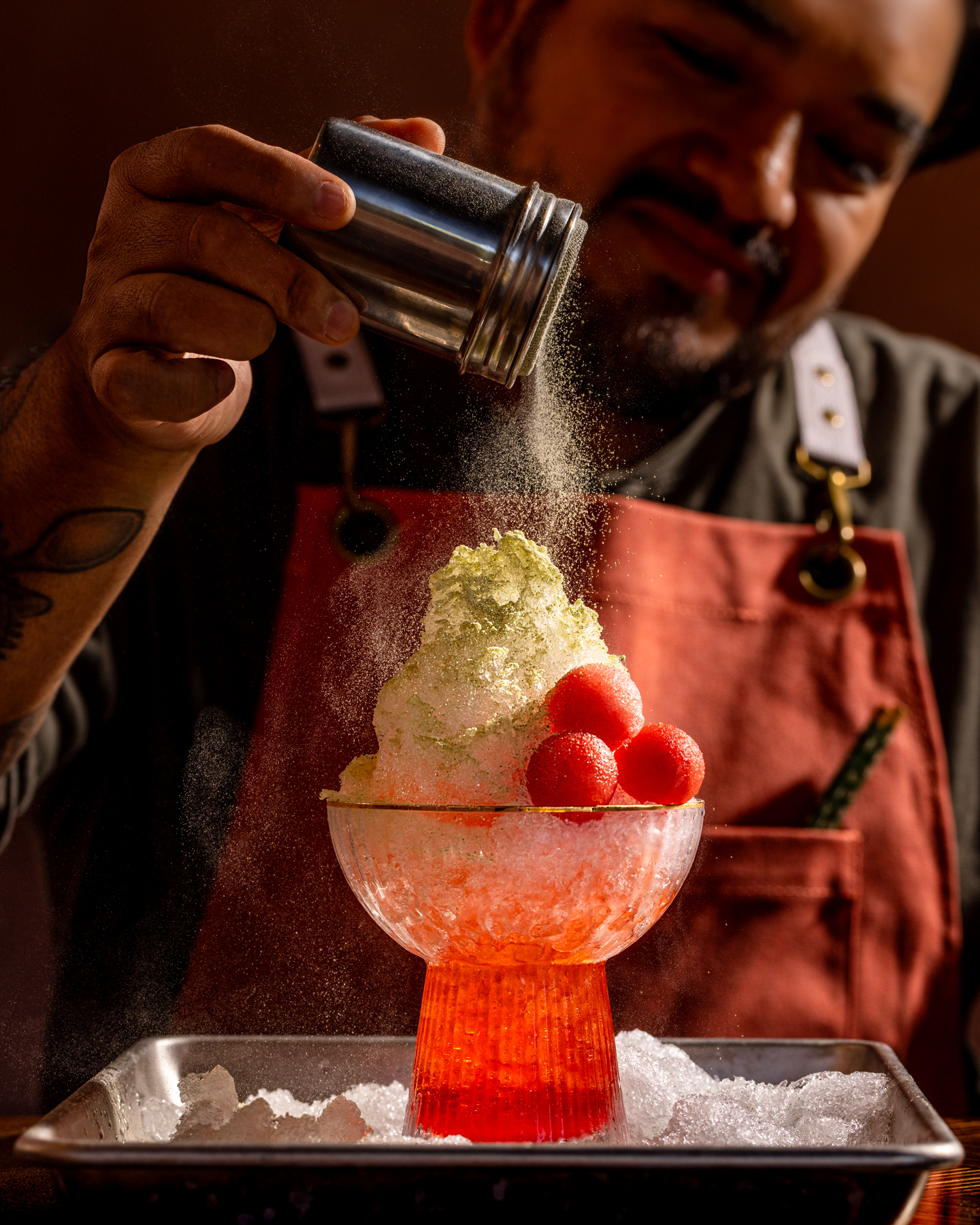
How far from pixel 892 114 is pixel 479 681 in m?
1.18

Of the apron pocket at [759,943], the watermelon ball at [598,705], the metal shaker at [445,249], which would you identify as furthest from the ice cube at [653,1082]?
the metal shaker at [445,249]

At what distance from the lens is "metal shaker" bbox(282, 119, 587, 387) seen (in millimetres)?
665

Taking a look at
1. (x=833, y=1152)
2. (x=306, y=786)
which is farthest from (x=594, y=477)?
(x=833, y=1152)

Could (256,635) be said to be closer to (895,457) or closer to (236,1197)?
(236,1197)

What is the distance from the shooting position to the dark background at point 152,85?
1022mm

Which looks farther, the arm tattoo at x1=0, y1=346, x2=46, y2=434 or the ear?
the ear

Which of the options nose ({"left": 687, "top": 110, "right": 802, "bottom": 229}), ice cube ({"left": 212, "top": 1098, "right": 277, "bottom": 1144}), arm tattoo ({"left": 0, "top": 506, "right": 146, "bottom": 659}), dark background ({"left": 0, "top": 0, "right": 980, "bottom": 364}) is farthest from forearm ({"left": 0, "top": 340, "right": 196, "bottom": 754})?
nose ({"left": 687, "top": 110, "right": 802, "bottom": 229})

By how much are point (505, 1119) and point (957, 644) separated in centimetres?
118

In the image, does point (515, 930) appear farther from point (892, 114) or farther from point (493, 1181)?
point (892, 114)

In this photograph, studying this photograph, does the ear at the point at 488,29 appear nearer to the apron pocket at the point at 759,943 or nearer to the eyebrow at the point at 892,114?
the eyebrow at the point at 892,114

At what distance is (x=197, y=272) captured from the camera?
30.7 inches

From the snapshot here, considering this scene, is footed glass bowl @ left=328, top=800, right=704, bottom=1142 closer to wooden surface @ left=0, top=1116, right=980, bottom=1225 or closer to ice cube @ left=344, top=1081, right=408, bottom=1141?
ice cube @ left=344, top=1081, right=408, bottom=1141

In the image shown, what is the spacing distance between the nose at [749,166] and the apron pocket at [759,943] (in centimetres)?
78

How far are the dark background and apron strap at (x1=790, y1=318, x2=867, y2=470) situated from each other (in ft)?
2.14
